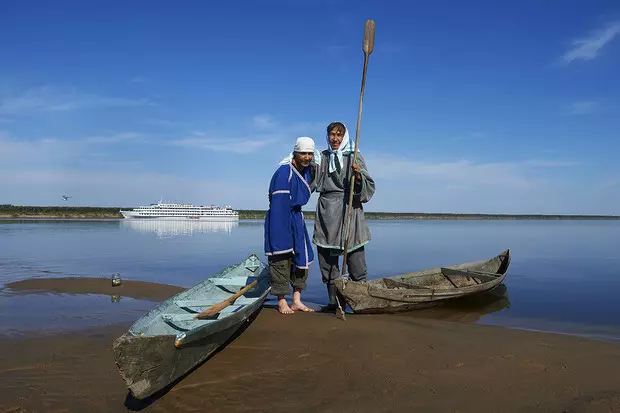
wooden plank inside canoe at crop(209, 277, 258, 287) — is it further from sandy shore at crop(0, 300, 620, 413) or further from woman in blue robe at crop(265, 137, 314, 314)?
sandy shore at crop(0, 300, 620, 413)

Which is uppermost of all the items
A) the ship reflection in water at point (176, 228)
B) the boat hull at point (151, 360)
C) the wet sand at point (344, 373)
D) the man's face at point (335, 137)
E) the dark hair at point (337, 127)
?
the dark hair at point (337, 127)

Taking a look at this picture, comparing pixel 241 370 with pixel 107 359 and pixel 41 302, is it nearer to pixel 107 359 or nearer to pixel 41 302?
pixel 107 359

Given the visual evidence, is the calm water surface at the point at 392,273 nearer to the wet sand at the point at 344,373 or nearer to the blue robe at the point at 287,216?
the wet sand at the point at 344,373

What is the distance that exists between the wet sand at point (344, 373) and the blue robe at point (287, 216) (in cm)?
87

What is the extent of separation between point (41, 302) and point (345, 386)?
4926mm

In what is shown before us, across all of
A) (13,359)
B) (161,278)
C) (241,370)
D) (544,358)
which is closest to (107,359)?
(13,359)

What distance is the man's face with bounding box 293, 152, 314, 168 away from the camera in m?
4.81

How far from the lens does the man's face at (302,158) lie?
4.81m

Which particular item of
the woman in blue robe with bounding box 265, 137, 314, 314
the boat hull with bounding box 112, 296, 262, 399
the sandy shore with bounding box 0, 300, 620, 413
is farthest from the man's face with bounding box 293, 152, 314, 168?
the boat hull with bounding box 112, 296, 262, 399

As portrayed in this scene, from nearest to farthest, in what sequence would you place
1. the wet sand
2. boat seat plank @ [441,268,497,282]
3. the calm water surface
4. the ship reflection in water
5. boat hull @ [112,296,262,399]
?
boat hull @ [112,296,262,399], the wet sand, the calm water surface, boat seat plank @ [441,268,497,282], the ship reflection in water

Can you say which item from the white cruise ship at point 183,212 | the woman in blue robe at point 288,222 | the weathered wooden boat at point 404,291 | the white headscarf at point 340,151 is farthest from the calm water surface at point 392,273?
the white cruise ship at point 183,212

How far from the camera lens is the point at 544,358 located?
3.54 meters

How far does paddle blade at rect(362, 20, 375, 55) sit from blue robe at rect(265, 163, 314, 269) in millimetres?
1782

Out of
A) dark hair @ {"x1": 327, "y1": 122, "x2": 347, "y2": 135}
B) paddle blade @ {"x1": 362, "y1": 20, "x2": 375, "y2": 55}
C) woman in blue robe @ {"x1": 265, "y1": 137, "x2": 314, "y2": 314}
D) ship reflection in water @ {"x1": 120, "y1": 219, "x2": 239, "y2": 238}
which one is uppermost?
paddle blade @ {"x1": 362, "y1": 20, "x2": 375, "y2": 55}
